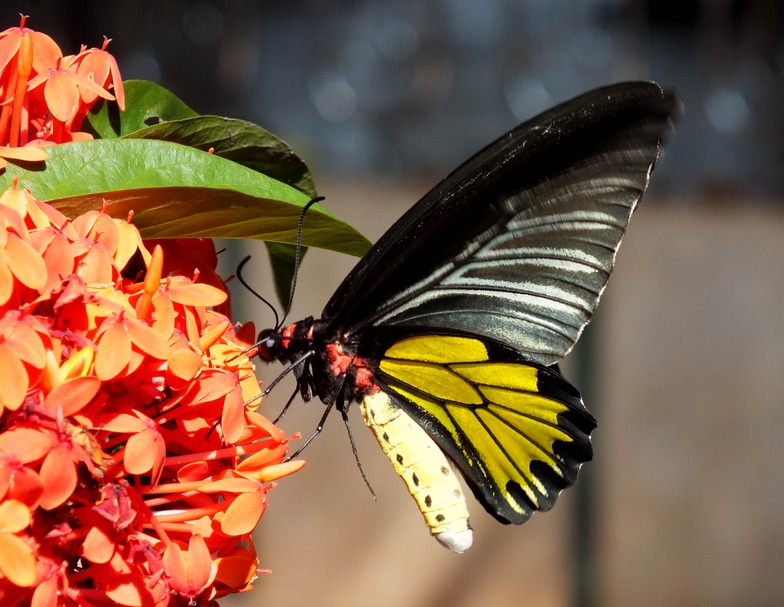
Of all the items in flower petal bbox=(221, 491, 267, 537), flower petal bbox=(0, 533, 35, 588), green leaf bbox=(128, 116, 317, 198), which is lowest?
flower petal bbox=(0, 533, 35, 588)

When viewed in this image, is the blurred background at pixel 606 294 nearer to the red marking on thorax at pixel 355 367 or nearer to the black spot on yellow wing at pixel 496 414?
the black spot on yellow wing at pixel 496 414

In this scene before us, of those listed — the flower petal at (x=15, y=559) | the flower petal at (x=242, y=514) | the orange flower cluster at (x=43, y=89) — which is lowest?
the flower petal at (x=15, y=559)

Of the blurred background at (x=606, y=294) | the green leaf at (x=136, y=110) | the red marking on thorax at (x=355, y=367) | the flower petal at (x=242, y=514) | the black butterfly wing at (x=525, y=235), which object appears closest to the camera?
the flower petal at (x=242, y=514)

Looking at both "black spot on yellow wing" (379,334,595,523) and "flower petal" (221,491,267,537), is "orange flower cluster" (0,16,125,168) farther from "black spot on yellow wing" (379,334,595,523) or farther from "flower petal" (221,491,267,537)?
"black spot on yellow wing" (379,334,595,523)

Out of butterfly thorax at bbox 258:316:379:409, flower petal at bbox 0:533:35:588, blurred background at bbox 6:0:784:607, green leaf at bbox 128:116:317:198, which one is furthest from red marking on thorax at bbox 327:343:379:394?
blurred background at bbox 6:0:784:607

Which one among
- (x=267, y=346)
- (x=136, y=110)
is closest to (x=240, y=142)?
(x=136, y=110)

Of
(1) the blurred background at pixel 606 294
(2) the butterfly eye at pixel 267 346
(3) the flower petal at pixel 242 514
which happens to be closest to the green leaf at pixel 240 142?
(2) the butterfly eye at pixel 267 346
